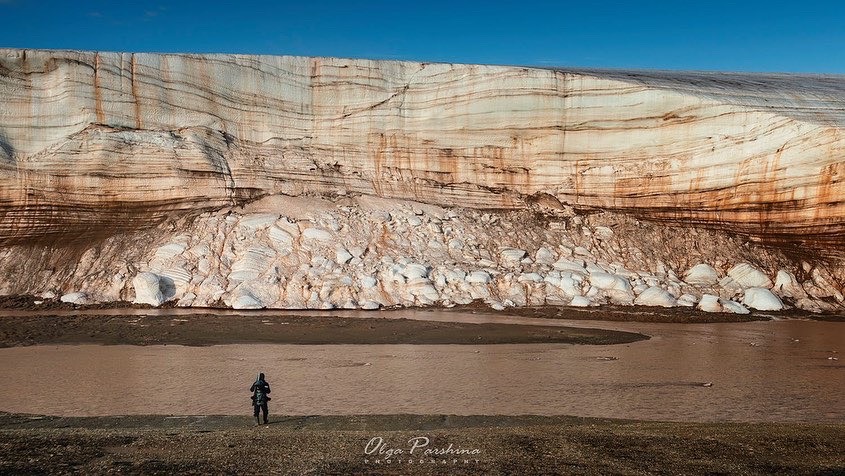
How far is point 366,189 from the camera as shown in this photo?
19.9 metres

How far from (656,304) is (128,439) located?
12840mm

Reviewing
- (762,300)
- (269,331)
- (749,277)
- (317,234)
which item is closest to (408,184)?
(317,234)

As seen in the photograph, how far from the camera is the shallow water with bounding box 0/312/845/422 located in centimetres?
708

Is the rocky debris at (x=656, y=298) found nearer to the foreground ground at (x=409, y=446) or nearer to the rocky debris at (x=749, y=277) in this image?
the rocky debris at (x=749, y=277)

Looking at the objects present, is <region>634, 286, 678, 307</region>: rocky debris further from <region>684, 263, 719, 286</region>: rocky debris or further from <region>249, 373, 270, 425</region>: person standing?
<region>249, 373, 270, 425</region>: person standing

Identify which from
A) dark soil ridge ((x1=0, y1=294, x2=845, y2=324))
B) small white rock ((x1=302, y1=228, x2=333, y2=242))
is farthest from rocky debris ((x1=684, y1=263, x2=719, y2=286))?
small white rock ((x1=302, y1=228, x2=333, y2=242))

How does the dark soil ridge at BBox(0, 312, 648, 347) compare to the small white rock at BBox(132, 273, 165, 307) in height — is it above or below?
below

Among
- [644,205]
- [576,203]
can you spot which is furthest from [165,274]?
[644,205]

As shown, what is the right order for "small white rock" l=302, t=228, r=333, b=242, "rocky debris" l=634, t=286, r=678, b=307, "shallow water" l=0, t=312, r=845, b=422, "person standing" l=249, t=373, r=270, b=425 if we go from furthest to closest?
"small white rock" l=302, t=228, r=333, b=242
"rocky debris" l=634, t=286, r=678, b=307
"shallow water" l=0, t=312, r=845, b=422
"person standing" l=249, t=373, r=270, b=425

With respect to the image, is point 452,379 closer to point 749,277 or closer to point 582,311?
point 582,311

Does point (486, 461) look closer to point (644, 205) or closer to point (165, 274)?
point (165, 274)

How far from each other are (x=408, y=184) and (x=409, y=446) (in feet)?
48.5

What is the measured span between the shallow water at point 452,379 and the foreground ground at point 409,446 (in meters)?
0.49

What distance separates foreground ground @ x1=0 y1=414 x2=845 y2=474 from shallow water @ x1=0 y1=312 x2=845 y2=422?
49 centimetres
